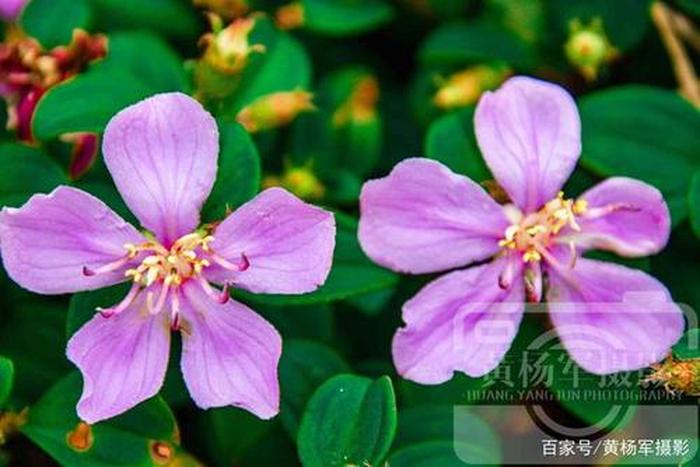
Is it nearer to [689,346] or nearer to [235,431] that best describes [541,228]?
[689,346]

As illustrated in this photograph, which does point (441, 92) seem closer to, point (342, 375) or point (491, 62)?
point (491, 62)

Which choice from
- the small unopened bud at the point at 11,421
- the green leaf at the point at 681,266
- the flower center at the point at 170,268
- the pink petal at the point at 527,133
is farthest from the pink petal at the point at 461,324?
the small unopened bud at the point at 11,421

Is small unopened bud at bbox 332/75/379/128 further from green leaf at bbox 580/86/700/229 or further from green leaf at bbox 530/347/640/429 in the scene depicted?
green leaf at bbox 530/347/640/429

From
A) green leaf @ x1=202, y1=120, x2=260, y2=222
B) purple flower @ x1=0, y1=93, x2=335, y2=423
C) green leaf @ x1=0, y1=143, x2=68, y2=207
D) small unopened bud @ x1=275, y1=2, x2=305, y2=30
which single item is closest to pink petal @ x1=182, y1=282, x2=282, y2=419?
purple flower @ x1=0, y1=93, x2=335, y2=423

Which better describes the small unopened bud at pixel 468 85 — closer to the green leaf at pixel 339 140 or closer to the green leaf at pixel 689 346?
the green leaf at pixel 339 140

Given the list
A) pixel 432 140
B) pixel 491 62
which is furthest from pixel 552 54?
pixel 432 140

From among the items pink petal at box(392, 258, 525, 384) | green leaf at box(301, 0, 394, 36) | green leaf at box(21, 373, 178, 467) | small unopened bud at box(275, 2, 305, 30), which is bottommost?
green leaf at box(21, 373, 178, 467)
